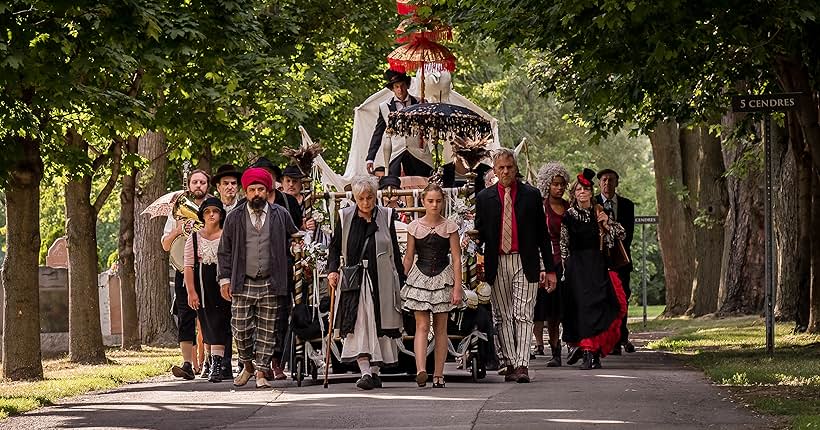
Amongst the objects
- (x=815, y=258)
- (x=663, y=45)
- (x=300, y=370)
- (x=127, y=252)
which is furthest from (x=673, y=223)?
(x=300, y=370)

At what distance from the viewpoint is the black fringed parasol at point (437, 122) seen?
750 inches

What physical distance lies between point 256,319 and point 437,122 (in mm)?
3435

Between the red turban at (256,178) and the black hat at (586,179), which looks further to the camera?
the black hat at (586,179)

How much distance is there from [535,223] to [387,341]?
1.78 meters

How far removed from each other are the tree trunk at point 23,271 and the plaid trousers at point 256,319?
12.5ft

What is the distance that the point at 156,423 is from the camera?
13.1m

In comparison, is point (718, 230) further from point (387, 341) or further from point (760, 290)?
point (387, 341)

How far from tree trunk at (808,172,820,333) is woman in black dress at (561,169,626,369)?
13.3ft

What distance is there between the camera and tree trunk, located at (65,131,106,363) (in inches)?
981

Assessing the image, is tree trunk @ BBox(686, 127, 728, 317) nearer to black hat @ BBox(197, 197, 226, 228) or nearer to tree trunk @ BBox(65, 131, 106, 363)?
tree trunk @ BBox(65, 131, 106, 363)

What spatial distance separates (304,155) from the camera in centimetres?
1955

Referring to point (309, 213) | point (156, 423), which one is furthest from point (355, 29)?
point (156, 423)

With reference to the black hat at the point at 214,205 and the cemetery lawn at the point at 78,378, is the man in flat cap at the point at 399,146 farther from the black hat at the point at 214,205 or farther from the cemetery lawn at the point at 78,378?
the cemetery lawn at the point at 78,378

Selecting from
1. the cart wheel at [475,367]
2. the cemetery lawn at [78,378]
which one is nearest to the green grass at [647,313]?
the cemetery lawn at [78,378]
